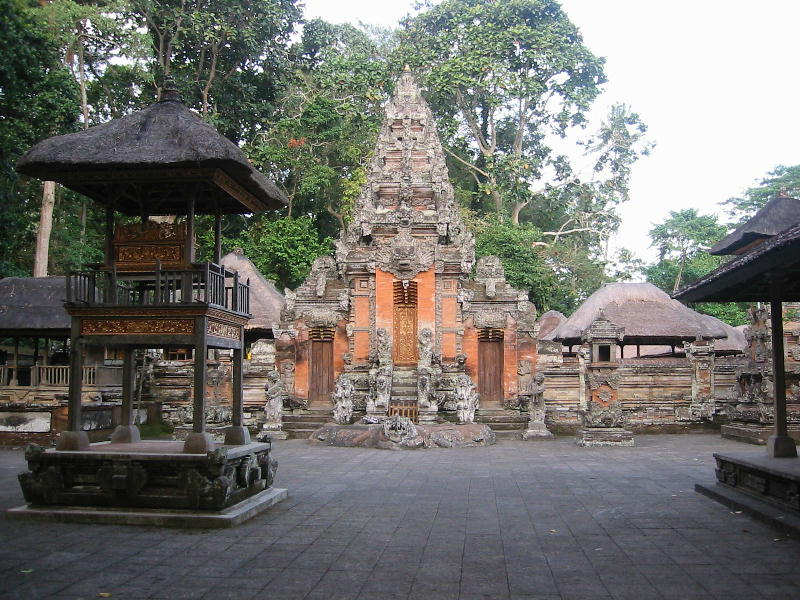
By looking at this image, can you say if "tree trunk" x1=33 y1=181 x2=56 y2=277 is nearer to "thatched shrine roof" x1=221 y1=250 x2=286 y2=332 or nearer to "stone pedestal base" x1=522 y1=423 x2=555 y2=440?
"thatched shrine roof" x1=221 y1=250 x2=286 y2=332

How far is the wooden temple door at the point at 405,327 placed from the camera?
21.4m

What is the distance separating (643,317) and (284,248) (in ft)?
50.3

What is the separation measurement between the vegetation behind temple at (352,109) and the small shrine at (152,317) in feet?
61.6

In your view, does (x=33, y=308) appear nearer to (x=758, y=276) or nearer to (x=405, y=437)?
(x=405, y=437)

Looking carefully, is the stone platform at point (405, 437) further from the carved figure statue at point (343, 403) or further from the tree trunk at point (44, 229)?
the tree trunk at point (44, 229)

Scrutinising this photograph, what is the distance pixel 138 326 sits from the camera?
8992 millimetres

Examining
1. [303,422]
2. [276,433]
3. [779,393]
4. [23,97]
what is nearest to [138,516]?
[779,393]

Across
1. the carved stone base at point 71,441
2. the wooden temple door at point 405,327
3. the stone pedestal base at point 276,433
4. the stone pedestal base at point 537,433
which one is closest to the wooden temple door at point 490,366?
the wooden temple door at point 405,327

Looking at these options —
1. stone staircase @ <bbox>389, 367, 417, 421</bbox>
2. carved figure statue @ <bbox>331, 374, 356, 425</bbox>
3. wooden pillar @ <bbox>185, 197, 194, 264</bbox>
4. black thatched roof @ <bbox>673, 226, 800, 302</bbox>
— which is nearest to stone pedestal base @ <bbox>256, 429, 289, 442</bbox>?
carved figure statue @ <bbox>331, 374, 356, 425</bbox>

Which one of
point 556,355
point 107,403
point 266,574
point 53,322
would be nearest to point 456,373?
point 556,355

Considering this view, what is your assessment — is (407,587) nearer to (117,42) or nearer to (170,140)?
(170,140)

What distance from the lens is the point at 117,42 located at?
89.0 feet

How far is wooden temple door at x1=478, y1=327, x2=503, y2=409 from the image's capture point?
2177 cm

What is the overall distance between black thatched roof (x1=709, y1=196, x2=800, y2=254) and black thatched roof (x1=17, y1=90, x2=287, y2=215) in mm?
14877
